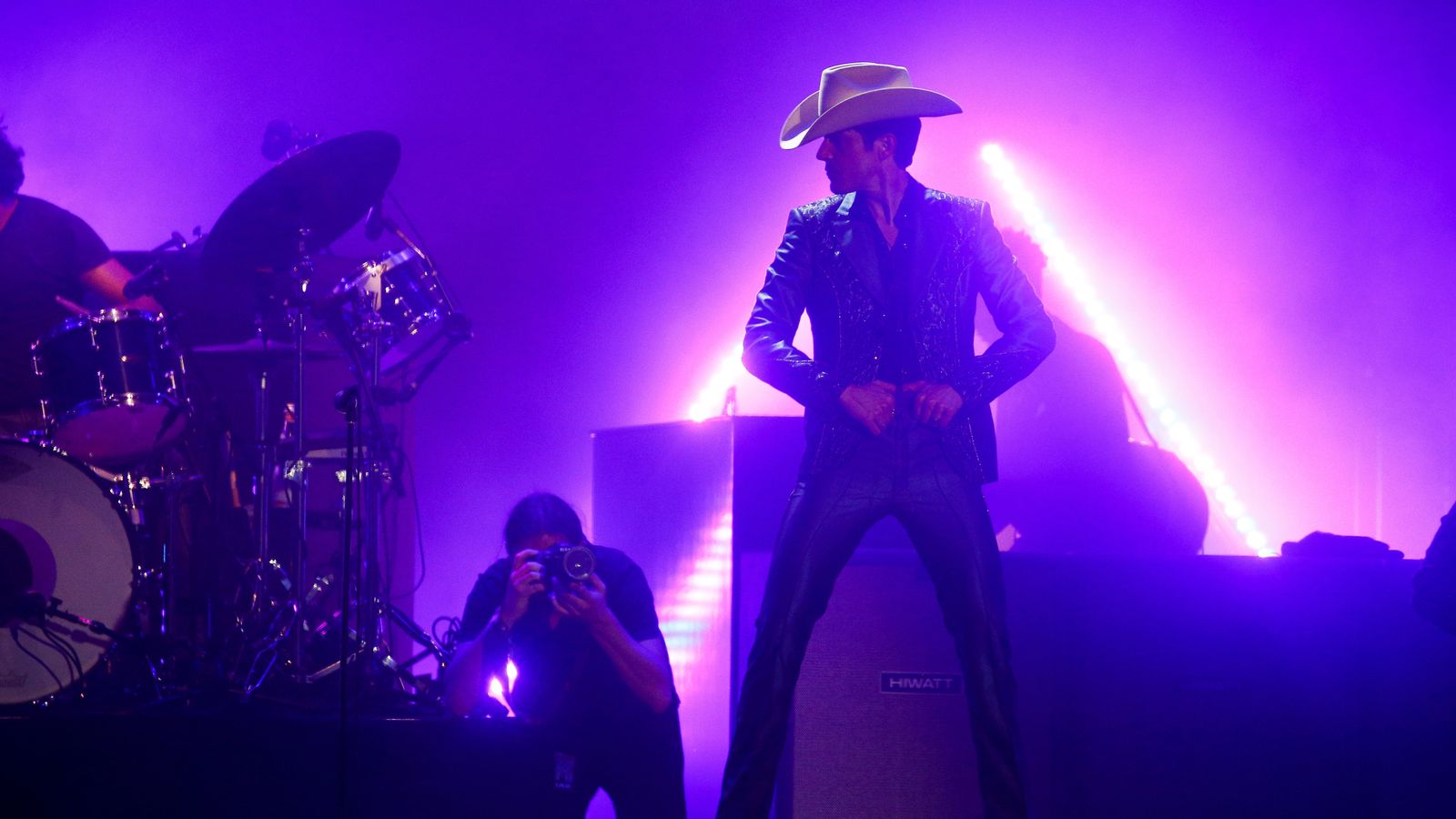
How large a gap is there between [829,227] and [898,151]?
0.28 metres

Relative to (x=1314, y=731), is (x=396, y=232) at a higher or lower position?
higher

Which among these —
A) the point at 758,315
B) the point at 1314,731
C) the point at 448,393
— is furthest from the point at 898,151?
the point at 448,393

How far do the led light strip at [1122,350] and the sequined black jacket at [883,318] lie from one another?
324 cm

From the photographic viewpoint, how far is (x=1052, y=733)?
3.60m

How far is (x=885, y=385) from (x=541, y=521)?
1.26 metres

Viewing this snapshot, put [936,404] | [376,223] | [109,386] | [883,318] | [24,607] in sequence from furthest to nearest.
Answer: [376,223] < [109,386] < [24,607] < [883,318] < [936,404]

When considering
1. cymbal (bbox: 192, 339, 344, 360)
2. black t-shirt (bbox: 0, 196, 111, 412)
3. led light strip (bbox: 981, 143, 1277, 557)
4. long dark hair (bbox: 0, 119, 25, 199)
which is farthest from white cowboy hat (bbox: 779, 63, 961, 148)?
long dark hair (bbox: 0, 119, 25, 199)

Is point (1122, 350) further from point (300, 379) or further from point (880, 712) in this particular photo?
point (300, 379)

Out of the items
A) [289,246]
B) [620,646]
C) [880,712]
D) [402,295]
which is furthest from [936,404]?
[289,246]

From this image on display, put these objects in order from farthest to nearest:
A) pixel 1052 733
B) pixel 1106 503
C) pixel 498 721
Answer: pixel 1106 503 < pixel 1052 733 < pixel 498 721

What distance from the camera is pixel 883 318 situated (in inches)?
128

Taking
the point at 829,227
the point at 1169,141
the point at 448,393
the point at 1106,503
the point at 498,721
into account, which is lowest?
the point at 498,721

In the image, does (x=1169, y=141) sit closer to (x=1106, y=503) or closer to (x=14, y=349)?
(x=1106, y=503)

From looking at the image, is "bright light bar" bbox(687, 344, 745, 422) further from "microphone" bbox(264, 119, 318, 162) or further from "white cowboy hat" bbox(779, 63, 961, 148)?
"white cowboy hat" bbox(779, 63, 961, 148)
